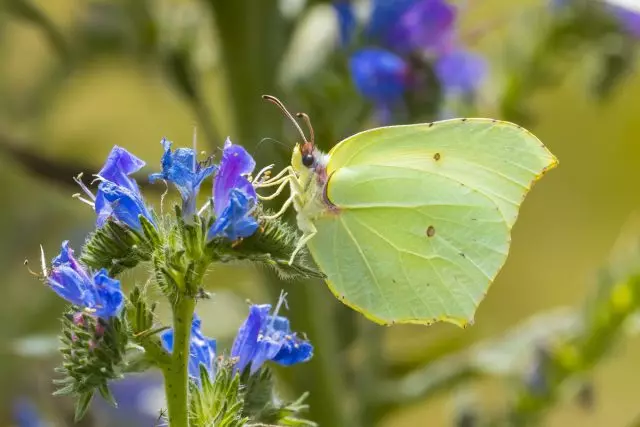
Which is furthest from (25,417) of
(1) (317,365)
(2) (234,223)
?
(2) (234,223)

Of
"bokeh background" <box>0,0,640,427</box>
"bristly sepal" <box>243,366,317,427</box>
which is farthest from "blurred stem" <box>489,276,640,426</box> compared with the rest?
"bristly sepal" <box>243,366,317,427</box>

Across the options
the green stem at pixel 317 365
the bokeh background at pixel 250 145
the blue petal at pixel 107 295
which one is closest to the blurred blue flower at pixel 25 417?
the bokeh background at pixel 250 145

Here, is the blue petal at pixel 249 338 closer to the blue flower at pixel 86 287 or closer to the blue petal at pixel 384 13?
the blue flower at pixel 86 287

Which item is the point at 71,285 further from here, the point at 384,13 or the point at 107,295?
the point at 384,13

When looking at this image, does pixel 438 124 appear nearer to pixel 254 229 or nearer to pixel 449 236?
pixel 449 236

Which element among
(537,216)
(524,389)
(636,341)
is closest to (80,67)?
(524,389)
